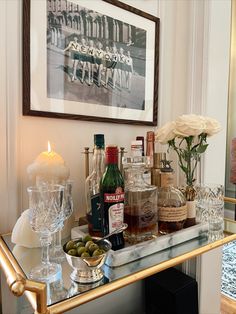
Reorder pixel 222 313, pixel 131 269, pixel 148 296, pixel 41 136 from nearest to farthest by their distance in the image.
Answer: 1. pixel 131 269
2. pixel 41 136
3. pixel 148 296
4. pixel 222 313

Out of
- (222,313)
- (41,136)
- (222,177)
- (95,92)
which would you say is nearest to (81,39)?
(95,92)

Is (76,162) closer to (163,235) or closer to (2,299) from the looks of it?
(163,235)

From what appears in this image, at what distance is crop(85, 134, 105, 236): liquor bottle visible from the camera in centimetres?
74

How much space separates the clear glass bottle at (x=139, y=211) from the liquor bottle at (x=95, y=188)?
88 mm

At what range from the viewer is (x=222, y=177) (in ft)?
3.90

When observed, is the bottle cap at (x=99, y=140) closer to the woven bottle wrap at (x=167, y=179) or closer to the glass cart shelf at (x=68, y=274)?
the woven bottle wrap at (x=167, y=179)

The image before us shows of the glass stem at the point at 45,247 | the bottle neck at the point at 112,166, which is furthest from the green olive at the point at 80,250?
the bottle neck at the point at 112,166

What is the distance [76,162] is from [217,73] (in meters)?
0.78

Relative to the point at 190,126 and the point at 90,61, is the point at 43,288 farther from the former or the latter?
the point at 90,61

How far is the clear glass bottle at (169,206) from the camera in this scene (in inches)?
31.0

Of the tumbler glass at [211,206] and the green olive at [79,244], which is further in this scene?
the tumbler glass at [211,206]

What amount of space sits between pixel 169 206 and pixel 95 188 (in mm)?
251

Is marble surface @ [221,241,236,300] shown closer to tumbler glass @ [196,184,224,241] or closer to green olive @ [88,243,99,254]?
tumbler glass @ [196,184,224,241]

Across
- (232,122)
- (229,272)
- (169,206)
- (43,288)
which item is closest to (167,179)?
(169,206)
